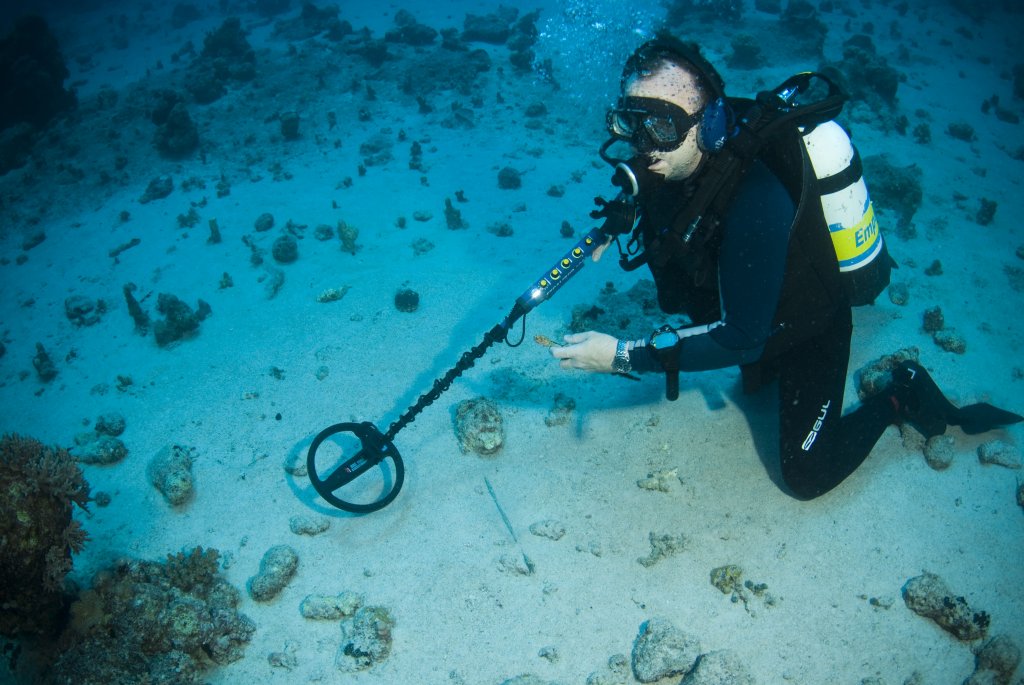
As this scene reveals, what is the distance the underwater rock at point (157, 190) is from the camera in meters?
11.8

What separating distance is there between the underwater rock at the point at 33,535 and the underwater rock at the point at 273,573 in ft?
4.55

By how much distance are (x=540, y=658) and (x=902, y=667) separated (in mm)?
2436

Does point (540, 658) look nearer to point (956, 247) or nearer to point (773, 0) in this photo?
point (956, 247)

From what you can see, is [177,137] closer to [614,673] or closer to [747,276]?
[747,276]

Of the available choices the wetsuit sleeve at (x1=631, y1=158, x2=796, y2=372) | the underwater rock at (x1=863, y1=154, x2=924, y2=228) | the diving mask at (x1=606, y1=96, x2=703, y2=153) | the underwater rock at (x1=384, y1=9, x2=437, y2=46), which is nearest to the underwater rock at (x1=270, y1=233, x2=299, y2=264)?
the diving mask at (x1=606, y1=96, x2=703, y2=153)

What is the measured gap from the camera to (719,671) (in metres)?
3.27

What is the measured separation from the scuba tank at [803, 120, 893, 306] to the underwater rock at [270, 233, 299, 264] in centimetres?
778

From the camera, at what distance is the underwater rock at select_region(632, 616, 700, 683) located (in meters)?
3.40

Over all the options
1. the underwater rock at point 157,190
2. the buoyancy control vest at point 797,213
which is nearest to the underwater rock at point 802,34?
the buoyancy control vest at point 797,213

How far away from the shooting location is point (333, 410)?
5.82 metres

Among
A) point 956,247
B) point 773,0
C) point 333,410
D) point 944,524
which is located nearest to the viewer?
point 944,524

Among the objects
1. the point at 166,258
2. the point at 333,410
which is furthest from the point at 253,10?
the point at 333,410

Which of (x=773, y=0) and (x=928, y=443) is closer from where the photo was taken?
(x=928, y=443)

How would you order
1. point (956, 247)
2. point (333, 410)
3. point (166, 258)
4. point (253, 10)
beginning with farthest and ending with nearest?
point (253, 10)
point (166, 258)
point (956, 247)
point (333, 410)
